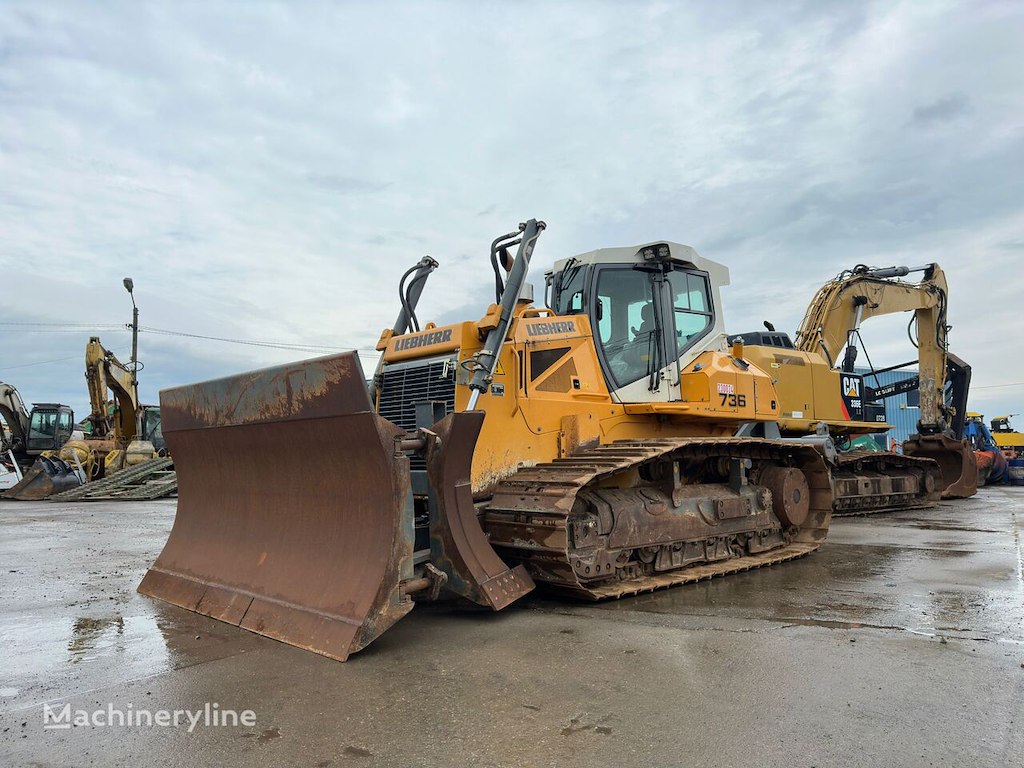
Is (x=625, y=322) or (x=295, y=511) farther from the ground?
(x=625, y=322)

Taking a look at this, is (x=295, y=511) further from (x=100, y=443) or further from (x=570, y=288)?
(x=100, y=443)

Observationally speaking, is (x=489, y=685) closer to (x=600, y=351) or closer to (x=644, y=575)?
(x=644, y=575)

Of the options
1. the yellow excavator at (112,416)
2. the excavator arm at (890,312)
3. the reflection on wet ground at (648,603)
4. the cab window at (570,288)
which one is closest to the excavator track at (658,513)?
the reflection on wet ground at (648,603)

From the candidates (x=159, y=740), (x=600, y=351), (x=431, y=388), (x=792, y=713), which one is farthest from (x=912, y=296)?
(x=159, y=740)

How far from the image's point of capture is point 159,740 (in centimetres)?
295

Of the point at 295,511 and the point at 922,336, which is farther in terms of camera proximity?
the point at 922,336

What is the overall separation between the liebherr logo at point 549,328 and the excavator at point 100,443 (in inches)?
695

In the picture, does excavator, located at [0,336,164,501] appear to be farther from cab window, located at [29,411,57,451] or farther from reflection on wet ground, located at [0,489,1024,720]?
reflection on wet ground, located at [0,489,1024,720]

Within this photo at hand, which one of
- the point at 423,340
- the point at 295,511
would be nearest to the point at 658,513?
the point at 423,340

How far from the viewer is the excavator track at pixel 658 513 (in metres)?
5.14

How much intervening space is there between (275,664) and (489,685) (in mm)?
1188

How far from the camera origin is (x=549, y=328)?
6.22m

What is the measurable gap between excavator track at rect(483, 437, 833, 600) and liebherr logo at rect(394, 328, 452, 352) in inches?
51.4

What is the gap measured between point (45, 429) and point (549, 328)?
25.7 metres
